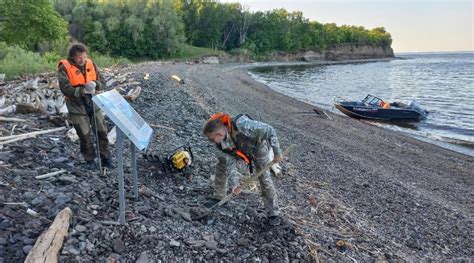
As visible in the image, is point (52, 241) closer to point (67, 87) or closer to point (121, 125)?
point (121, 125)

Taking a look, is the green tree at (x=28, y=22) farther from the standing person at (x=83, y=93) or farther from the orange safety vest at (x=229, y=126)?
the orange safety vest at (x=229, y=126)

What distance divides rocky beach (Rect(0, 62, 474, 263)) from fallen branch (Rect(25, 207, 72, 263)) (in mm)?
130

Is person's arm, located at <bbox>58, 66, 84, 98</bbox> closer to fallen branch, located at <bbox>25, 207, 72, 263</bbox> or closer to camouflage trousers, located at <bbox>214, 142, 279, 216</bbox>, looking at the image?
fallen branch, located at <bbox>25, 207, 72, 263</bbox>

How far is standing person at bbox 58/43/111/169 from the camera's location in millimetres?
6711

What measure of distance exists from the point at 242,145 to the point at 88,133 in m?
3.18

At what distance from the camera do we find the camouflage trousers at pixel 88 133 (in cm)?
710

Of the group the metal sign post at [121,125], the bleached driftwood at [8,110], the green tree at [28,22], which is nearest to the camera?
the metal sign post at [121,125]

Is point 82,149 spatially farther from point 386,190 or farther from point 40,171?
point 386,190

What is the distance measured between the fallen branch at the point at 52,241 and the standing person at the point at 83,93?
7.95 ft

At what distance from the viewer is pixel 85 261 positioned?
4.52 m

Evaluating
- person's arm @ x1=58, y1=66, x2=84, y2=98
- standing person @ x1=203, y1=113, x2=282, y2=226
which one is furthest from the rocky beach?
person's arm @ x1=58, y1=66, x2=84, y2=98

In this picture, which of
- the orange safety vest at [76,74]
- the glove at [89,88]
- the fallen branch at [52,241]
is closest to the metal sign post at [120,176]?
the fallen branch at [52,241]

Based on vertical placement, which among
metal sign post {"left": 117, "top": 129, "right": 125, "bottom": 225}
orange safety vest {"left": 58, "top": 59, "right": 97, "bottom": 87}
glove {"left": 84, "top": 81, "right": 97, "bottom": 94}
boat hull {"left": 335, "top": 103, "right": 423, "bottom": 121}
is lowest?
boat hull {"left": 335, "top": 103, "right": 423, "bottom": 121}

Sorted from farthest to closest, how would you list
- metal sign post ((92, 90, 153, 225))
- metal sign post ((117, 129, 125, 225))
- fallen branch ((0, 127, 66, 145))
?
fallen branch ((0, 127, 66, 145)), metal sign post ((117, 129, 125, 225)), metal sign post ((92, 90, 153, 225))
